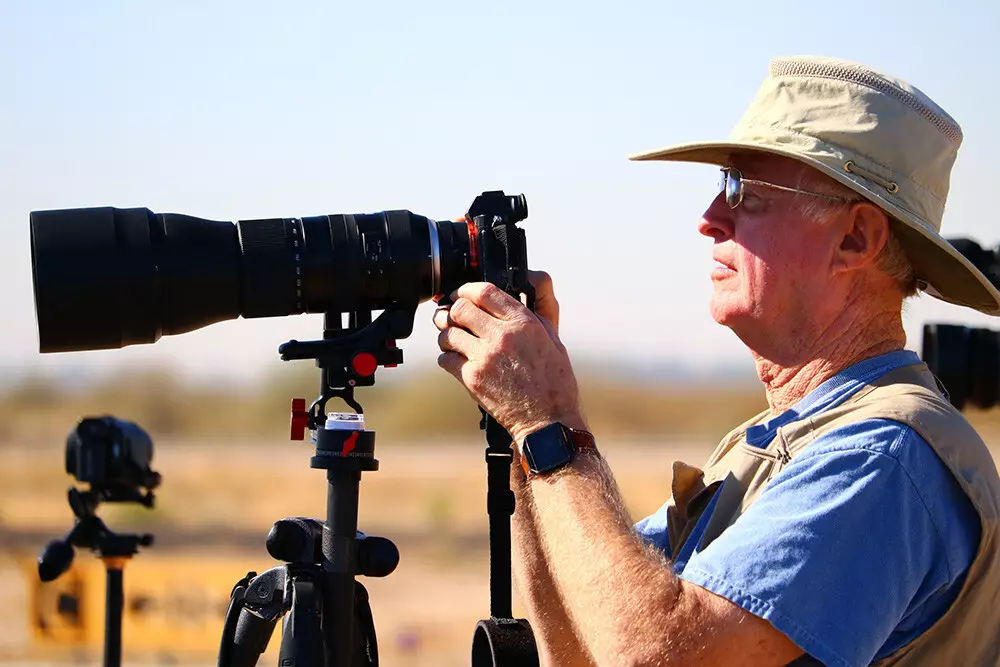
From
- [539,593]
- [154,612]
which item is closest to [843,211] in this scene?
[539,593]

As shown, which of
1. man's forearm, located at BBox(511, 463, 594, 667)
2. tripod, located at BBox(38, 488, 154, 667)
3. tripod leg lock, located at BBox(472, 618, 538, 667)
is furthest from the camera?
tripod, located at BBox(38, 488, 154, 667)

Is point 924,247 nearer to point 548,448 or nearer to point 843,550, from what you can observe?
point 843,550

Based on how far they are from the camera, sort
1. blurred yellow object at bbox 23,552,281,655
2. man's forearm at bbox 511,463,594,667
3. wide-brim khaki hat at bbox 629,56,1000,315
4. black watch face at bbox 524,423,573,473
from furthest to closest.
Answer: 1. blurred yellow object at bbox 23,552,281,655
2. man's forearm at bbox 511,463,594,667
3. wide-brim khaki hat at bbox 629,56,1000,315
4. black watch face at bbox 524,423,573,473

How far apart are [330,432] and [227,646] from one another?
0.46m

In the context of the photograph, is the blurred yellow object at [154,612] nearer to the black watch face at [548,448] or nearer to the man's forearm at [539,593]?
the man's forearm at [539,593]

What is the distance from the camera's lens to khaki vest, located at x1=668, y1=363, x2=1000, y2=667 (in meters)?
2.14

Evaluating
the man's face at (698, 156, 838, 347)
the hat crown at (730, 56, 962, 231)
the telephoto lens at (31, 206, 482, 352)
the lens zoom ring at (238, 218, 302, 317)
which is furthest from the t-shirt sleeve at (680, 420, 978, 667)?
the lens zoom ring at (238, 218, 302, 317)

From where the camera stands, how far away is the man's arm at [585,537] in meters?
2.05

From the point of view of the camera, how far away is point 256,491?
21.8m

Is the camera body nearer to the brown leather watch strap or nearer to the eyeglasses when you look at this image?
the brown leather watch strap

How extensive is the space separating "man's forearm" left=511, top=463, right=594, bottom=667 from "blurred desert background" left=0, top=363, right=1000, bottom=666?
39cm

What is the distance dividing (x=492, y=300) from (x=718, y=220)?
46 centimetres

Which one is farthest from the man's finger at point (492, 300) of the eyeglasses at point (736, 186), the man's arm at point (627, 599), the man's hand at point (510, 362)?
the eyeglasses at point (736, 186)

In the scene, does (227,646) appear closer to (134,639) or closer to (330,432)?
(330,432)
